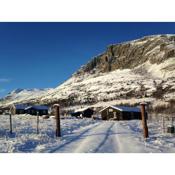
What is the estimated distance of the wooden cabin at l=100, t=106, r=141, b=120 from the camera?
81.6 meters

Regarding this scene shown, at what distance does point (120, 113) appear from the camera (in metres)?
81.8

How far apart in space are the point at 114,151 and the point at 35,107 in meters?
84.1

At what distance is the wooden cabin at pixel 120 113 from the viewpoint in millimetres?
81625

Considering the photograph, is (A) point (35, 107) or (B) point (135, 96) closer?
(A) point (35, 107)

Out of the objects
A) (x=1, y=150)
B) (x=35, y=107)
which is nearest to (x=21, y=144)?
(x=1, y=150)

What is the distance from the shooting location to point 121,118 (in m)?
81.1
